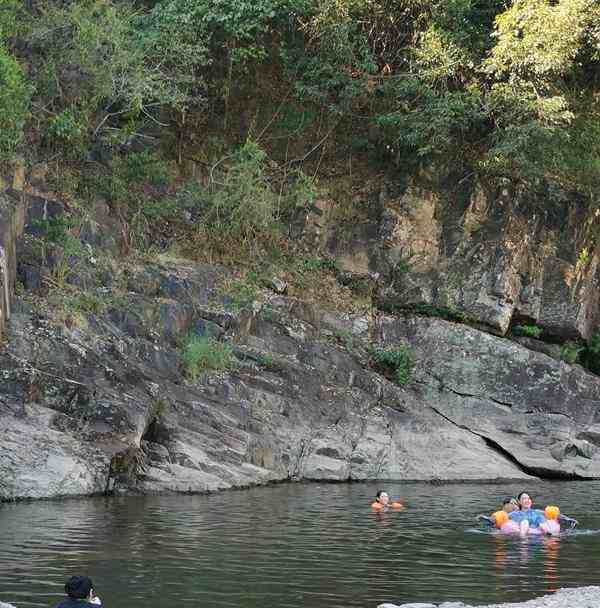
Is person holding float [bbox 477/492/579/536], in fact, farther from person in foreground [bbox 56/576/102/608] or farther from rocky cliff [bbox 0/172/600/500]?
person in foreground [bbox 56/576/102/608]

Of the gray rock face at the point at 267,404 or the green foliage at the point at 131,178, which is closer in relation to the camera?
the gray rock face at the point at 267,404

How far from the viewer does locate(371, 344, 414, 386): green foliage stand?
2917 centimetres

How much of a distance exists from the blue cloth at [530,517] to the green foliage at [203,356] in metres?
9.82

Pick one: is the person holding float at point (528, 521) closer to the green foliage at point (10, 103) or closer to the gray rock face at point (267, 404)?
the gray rock face at point (267, 404)

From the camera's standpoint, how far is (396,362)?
29.3m

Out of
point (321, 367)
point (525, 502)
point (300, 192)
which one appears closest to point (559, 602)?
point (525, 502)

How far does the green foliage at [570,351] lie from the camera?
105 feet

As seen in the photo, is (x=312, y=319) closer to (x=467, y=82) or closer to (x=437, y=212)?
(x=437, y=212)

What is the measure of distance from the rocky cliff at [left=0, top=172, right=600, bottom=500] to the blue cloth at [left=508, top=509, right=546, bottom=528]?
6.63 m

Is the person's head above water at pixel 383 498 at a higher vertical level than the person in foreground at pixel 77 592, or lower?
lower

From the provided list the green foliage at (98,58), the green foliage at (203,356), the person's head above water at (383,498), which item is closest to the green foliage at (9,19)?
the green foliage at (98,58)

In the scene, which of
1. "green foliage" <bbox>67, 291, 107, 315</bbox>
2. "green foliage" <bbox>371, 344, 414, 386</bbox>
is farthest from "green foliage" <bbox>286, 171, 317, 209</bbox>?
"green foliage" <bbox>67, 291, 107, 315</bbox>

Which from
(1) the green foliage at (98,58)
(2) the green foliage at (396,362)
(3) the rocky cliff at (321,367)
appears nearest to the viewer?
(3) the rocky cliff at (321,367)

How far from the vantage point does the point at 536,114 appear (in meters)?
30.1
